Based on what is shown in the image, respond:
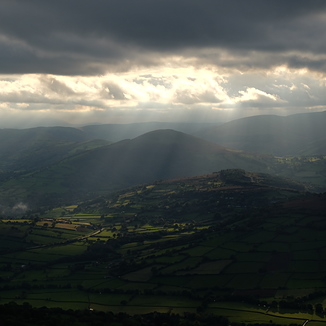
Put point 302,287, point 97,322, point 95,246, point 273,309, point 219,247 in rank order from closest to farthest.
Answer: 1. point 97,322
2. point 273,309
3. point 302,287
4. point 219,247
5. point 95,246

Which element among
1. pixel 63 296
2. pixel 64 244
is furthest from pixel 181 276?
pixel 64 244

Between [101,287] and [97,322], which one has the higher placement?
[97,322]

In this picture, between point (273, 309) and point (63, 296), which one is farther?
point (63, 296)

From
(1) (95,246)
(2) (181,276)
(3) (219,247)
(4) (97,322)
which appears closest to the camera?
(4) (97,322)

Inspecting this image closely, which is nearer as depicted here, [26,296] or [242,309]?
[242,309]

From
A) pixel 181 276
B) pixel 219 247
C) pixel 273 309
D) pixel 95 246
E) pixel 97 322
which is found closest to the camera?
pixel 97 322

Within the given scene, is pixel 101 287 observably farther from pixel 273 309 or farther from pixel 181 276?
pixel 273 309

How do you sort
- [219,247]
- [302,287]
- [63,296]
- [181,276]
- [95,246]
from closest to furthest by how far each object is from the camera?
[302,287], [63,296], [181,276], [219,247], [95,246]

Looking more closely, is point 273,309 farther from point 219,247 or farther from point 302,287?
point 219,247

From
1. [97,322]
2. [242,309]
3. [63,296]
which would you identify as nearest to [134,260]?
[63,296]
